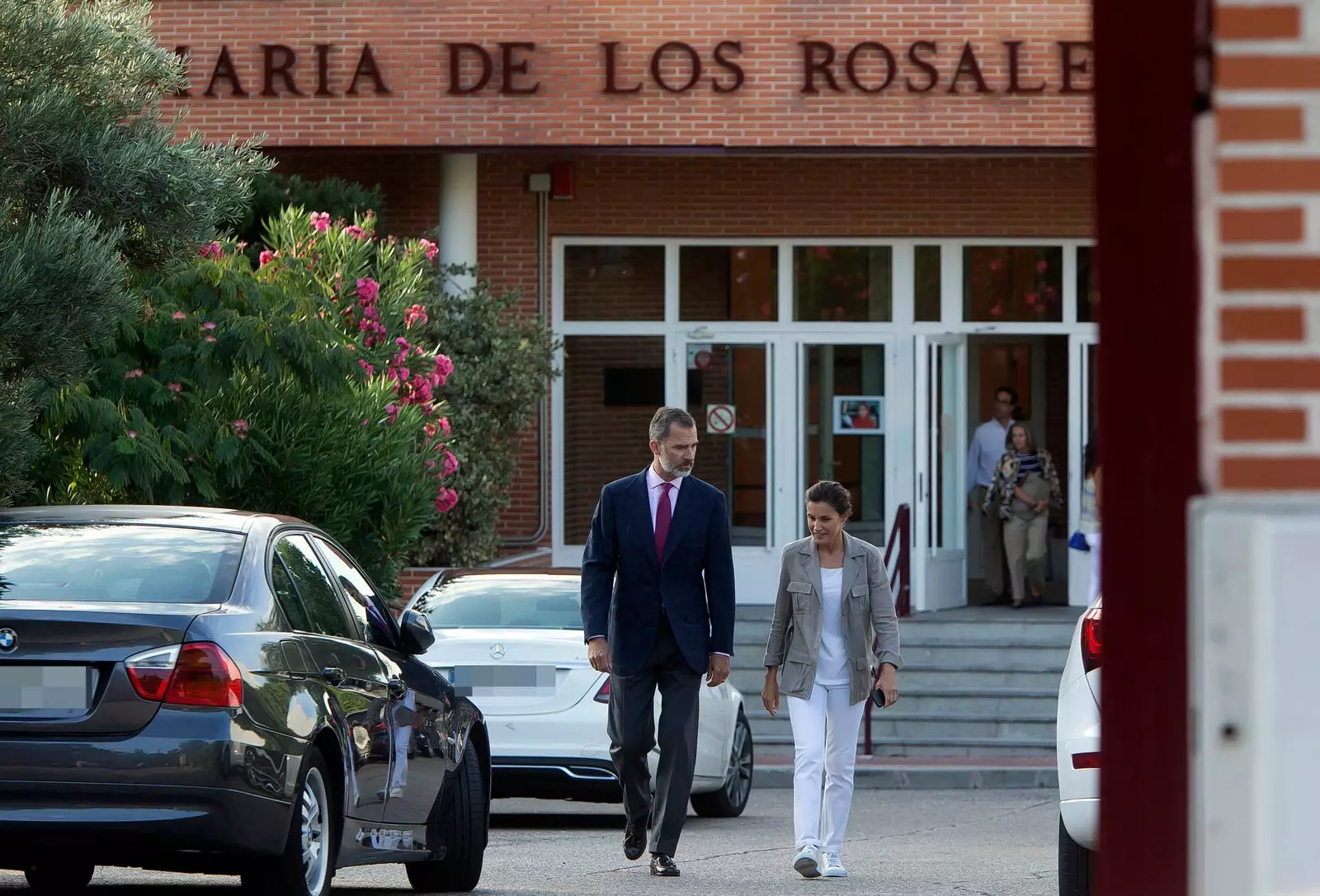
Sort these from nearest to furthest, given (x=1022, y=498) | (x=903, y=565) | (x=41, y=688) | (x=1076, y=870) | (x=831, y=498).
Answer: (x=41, y=688) → (x=1076, y=870) → (x=831, y=498) → (x=903, y=565) → (x=1022, y=498)

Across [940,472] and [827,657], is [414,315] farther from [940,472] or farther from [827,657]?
[940,472]

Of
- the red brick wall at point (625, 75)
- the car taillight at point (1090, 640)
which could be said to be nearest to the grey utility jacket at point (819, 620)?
the car taillight at point (1090, 640)

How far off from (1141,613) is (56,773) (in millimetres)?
4115

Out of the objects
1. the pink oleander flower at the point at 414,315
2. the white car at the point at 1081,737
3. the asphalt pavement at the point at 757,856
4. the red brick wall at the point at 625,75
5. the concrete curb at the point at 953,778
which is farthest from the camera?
the red brick wall at the point at 625,75

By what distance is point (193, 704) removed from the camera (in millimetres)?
6262

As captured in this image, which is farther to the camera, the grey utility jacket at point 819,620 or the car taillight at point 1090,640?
the grey utility jacket at point 819,620

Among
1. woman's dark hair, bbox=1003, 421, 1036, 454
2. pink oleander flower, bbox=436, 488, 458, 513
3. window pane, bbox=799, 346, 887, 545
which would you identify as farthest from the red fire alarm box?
pink oleander flower, bbox=436, 488, 458, 513

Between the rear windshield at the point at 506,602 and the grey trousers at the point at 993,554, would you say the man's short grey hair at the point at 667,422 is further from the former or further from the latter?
the grey trousers at the point at 993,554

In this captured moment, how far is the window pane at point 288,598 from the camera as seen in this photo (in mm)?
→ 6980

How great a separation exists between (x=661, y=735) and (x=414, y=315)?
6983 millimetres

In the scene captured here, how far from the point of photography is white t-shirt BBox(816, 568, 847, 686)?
9.27 metres

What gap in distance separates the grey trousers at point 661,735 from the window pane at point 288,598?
2210mm

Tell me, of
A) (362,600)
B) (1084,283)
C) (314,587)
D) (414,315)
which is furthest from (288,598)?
(1084,283)

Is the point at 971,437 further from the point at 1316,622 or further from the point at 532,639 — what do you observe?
the point at 1316,622
